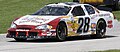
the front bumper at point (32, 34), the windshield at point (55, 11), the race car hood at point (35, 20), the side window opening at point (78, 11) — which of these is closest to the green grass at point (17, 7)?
the side window opening at point (78, 11)

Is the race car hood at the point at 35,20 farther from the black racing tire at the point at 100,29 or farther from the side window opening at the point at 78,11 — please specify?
the black racing tire at the point at 100,29

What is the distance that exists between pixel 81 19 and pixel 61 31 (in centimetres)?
133

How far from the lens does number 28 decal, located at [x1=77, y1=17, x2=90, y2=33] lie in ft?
59.9

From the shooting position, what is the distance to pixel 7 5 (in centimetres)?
3825

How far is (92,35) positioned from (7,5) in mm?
19421

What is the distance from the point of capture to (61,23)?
1725 centimetres

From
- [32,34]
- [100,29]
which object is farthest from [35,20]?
[100,29]

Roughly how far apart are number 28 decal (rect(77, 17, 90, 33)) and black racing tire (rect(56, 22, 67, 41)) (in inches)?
35.0

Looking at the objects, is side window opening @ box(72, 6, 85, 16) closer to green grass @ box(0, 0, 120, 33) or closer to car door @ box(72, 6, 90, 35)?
car door @ box(72, 6, 90, 35)

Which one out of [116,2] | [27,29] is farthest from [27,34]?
[116,2]

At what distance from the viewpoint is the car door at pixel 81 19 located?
1816 cm

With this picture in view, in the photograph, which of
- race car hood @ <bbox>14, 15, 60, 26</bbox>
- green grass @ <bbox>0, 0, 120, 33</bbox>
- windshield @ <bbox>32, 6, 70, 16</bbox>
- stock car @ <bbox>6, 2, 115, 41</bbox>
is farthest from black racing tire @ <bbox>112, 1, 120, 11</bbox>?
race car hood @ <bbox>14, 15, 60, 26</bbox>

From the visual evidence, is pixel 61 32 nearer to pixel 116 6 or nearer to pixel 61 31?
pixel 61 31

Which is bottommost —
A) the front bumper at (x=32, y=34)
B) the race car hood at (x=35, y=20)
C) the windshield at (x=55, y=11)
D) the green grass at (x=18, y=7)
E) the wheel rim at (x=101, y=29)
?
the green grass at (x=18, y=7)
